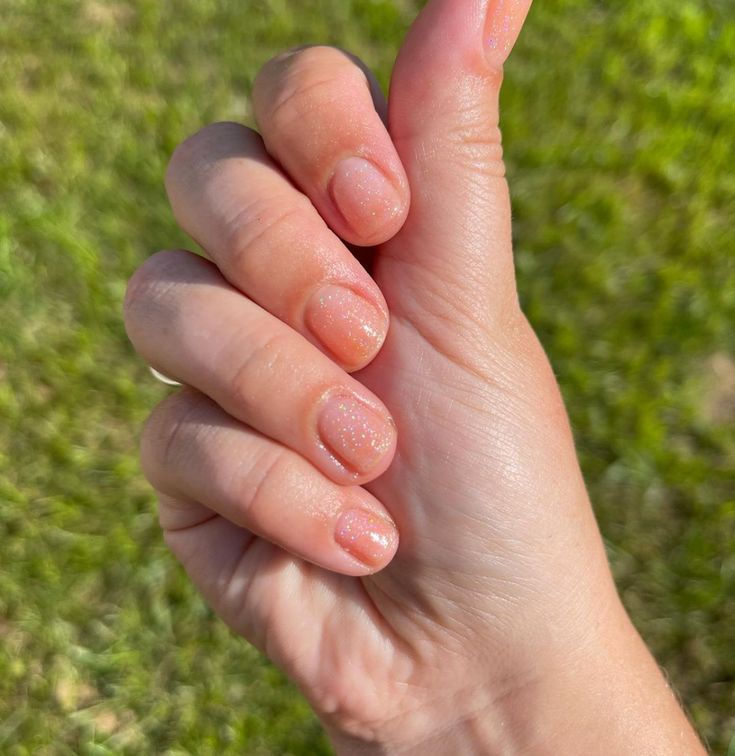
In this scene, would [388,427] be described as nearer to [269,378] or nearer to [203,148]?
[269,378]

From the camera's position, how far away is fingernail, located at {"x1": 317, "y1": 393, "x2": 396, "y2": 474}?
1392 mm

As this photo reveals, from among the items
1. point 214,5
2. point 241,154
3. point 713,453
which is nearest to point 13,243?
point 214,5

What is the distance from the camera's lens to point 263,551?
1.67 metres

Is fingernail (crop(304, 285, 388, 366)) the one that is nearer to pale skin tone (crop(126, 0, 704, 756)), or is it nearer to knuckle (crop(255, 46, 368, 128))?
pale skin tone (crop(126, 0, 704, 756))

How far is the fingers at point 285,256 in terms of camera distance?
1398 mm

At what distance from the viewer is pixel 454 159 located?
56.0 inches

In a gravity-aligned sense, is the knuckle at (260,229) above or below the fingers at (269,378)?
above

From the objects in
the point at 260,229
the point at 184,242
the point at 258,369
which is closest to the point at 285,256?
the point at 260,229

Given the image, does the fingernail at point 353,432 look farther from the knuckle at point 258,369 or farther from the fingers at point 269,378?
the knuckle at point 258,369

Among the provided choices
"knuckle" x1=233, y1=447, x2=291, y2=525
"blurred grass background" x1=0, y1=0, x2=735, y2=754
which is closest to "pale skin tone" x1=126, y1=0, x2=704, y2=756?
"knuckle" x1=233, y1=447, x2=291, y2=525

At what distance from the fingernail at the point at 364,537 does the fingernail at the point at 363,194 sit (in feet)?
1.57

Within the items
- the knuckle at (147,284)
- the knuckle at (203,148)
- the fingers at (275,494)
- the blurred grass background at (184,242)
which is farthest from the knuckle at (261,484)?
the blurred grass background at (184,242)

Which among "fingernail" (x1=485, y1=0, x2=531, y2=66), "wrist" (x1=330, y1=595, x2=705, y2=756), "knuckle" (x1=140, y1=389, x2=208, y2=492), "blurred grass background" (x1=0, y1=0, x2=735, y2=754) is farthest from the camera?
"blurred grass background" (x1=0, y1=0, x2=735, y2=754)

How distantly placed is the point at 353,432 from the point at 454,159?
0.48 m
